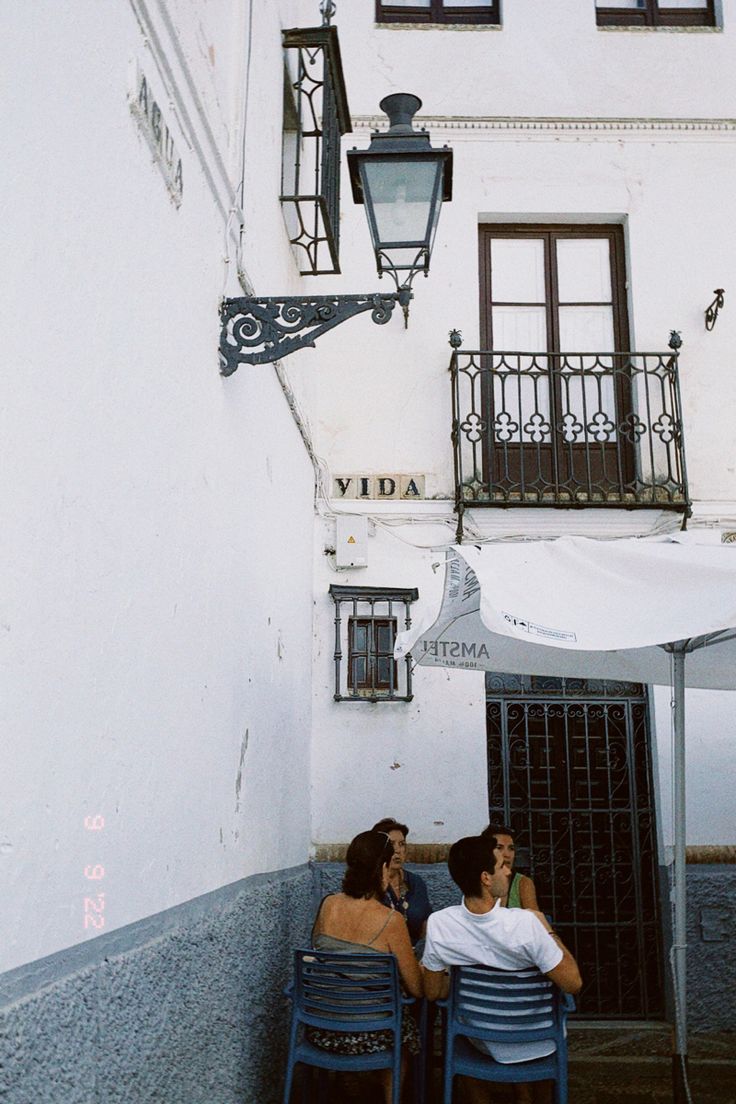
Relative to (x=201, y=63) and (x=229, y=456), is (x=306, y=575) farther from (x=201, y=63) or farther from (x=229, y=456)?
(x=201, y=63)

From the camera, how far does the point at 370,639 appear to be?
7602 mm

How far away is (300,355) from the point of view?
23.6 ft

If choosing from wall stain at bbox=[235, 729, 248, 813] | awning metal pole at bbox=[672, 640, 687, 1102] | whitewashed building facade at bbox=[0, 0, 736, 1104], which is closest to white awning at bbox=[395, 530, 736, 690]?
awning metal pole at bbox=[672, 640, 687, 1102]

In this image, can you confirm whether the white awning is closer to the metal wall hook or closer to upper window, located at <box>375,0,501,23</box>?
the metal wall hook

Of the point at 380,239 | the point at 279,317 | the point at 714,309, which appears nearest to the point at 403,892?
the point at 279,317

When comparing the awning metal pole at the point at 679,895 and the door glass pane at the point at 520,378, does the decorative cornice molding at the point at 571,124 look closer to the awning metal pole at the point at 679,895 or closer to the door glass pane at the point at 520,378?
the door glass pane at the point at 520,378

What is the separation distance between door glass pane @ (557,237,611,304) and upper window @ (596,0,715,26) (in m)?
1.91

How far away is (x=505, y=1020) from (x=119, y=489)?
2.62m

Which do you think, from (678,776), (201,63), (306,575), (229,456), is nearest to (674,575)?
(678,776)

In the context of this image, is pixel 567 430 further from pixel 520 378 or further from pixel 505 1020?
pixel 505 1020

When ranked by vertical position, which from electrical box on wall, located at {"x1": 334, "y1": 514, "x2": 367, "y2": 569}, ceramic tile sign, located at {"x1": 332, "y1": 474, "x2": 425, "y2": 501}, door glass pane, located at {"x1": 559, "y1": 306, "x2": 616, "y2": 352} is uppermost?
door glass pane, located at {"x1": 559, "y1": 306, "x2": 616, "y2": 352}

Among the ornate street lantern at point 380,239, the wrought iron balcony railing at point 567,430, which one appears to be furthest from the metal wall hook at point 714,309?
the ornate street lantern at point 380,239

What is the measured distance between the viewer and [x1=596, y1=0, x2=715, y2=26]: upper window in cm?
873

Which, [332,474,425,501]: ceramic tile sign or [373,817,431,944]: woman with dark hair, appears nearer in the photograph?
[373,817,431,944]: woman with dark hair
